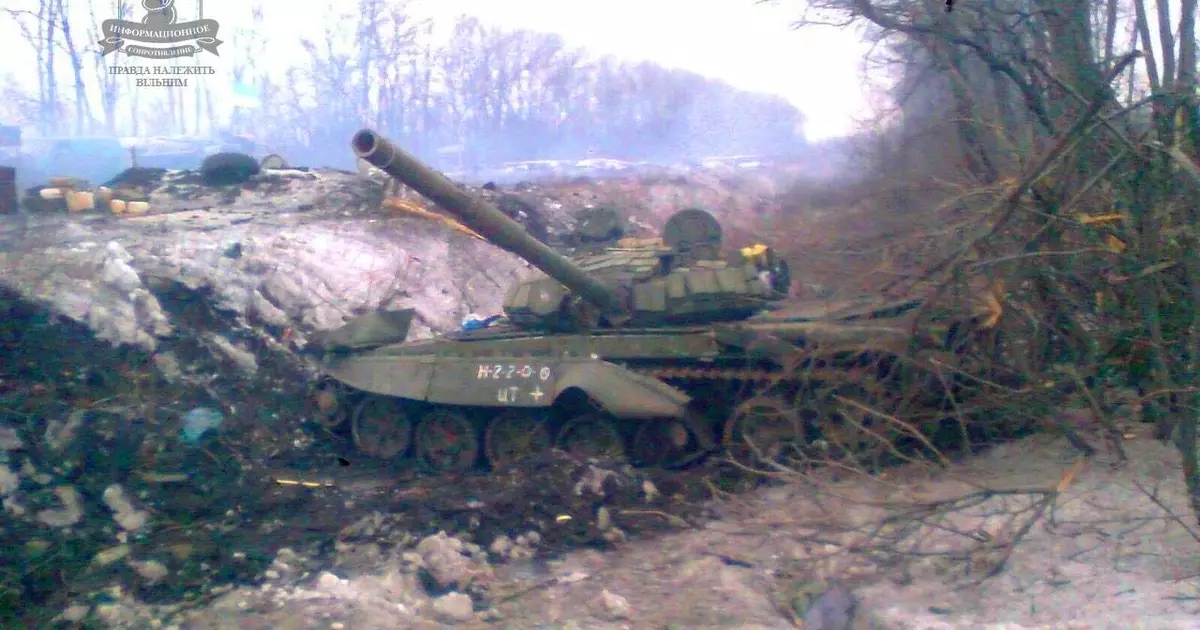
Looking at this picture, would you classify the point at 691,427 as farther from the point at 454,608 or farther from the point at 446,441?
the point at 454,608

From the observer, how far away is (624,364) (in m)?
8.56

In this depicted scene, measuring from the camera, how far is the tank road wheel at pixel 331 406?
985 centimetres

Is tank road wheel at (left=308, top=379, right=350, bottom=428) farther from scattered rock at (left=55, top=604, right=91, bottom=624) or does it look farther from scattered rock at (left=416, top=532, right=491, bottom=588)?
scattered rock at (left=55, top=604, right=91, bottom=624)

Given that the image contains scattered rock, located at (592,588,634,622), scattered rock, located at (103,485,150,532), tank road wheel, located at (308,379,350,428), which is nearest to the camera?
scattered rock, located at (592,588,634,622)

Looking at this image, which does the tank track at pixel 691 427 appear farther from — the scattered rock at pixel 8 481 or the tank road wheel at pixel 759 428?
the scattered rock at pixel 8 481

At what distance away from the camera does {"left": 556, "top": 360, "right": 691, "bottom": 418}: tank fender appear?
25.9 ft

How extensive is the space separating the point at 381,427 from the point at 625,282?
2793 mm

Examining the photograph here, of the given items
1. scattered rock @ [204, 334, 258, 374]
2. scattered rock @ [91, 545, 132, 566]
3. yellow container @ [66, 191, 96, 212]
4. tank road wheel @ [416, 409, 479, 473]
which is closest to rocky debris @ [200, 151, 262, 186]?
yellow container @ [66, 191, 96, 212]

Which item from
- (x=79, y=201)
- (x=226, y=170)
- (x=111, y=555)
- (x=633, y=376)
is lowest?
(x=111, y=555)

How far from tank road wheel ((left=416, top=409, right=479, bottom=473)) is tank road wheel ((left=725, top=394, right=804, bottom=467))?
238 cm

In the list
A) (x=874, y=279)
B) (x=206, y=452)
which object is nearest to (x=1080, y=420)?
(x=874, y=279)

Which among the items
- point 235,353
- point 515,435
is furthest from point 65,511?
point 235,353
